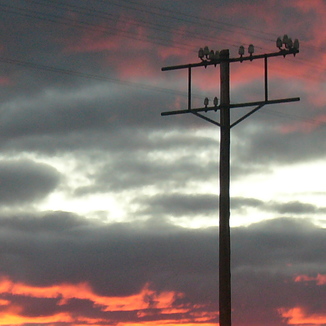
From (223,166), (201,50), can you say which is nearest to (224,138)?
(223,166)

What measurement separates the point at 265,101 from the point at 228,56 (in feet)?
7.46

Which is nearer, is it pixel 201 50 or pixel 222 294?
pixel 222 294

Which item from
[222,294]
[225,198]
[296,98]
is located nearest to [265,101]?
[296,98]

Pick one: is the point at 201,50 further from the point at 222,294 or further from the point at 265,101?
the point at 222,294

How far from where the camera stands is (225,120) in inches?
1460

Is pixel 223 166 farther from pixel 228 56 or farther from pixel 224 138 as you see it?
pixel 228 56

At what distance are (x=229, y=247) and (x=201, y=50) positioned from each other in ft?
25.5

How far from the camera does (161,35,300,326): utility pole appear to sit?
35.6m

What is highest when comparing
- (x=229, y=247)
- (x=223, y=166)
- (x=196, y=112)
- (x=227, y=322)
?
(x=196, y=112)

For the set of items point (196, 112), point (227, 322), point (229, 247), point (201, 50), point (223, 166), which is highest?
point (201, 50)

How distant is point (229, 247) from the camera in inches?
1407

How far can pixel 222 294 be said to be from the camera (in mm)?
35594

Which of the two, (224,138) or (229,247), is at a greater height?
(224,138)

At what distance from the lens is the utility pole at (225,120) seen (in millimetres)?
35594
